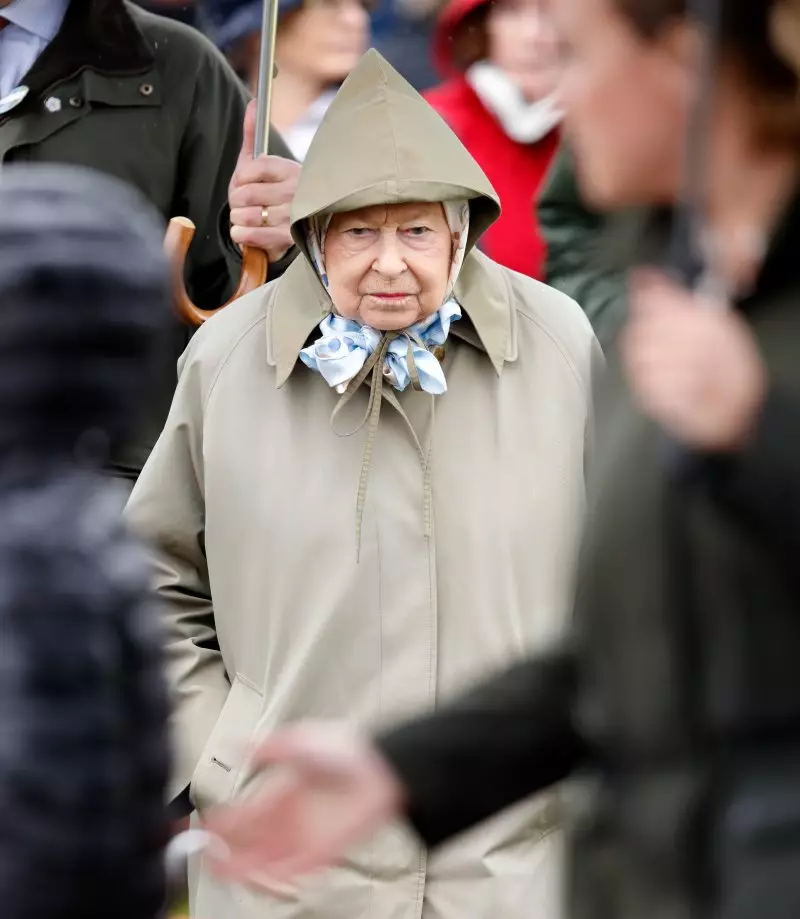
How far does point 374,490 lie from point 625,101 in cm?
183

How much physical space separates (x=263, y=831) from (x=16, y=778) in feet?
0.97

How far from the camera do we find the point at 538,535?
347 cm

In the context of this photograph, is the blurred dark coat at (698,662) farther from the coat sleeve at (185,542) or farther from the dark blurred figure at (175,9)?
the dark blurred figure at (175,9)

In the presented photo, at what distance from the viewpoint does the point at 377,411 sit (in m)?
3.49

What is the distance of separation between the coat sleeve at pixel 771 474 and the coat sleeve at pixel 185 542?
219 centimetres

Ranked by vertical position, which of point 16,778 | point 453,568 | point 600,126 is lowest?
point 453,568

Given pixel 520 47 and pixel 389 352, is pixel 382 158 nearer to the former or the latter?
pixel 389 352

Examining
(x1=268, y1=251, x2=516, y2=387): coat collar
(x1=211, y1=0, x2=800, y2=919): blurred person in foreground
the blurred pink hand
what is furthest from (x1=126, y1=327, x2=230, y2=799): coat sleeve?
(x1=211, y1=0, x2=800, y2=919): blurred person in foreground

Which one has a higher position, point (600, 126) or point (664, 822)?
point (600, 126)

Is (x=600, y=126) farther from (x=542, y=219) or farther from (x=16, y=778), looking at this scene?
(x=542, y=219)

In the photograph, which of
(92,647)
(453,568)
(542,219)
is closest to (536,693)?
(92,647)

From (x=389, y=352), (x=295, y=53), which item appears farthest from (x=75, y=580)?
(x=295, y=53)

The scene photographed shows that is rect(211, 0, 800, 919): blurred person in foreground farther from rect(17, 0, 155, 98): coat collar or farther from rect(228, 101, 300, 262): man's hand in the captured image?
A: rect(17, 0, 155, 98): coat collar

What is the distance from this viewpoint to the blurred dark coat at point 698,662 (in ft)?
4.98
